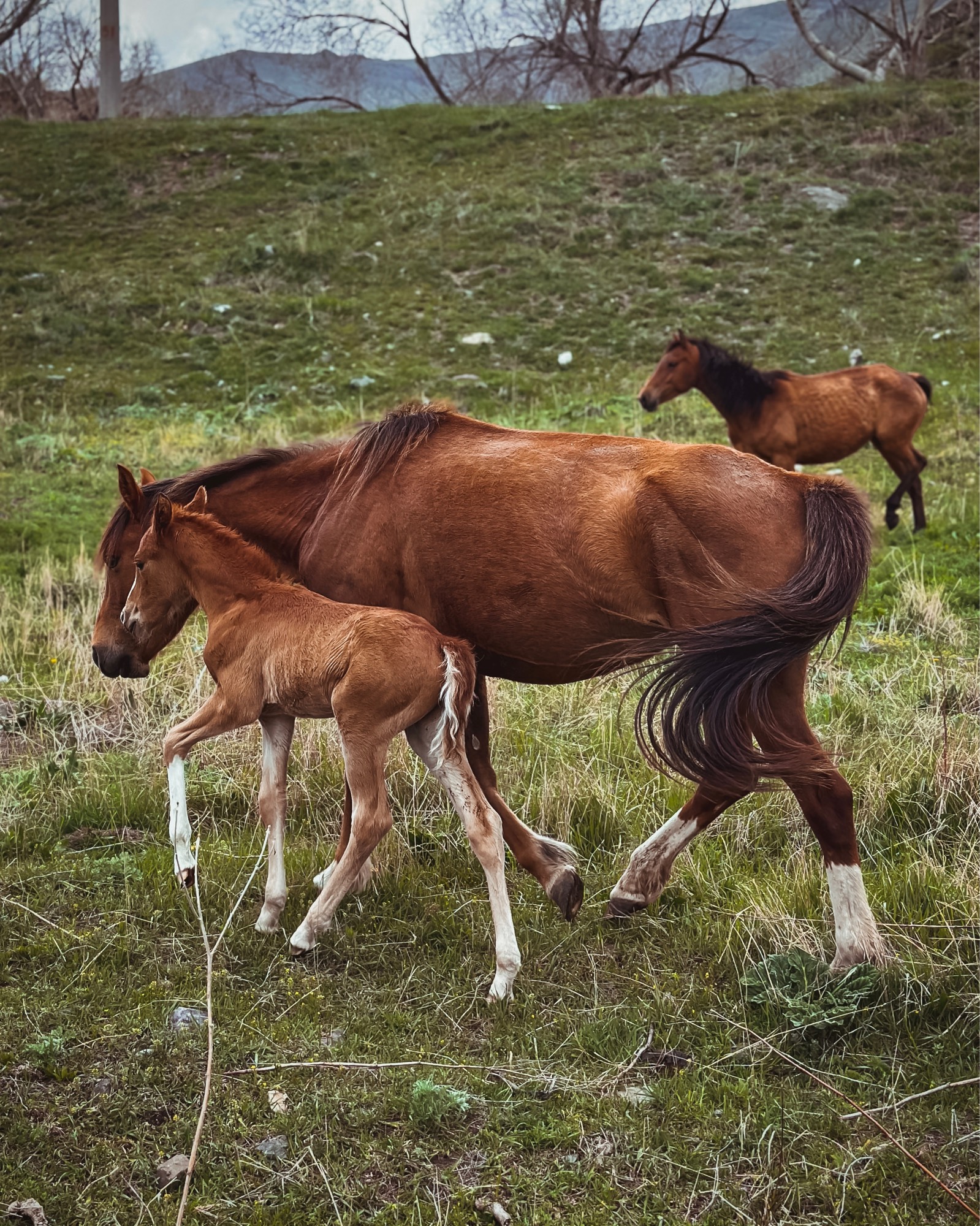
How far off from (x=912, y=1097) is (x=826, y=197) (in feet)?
64.3

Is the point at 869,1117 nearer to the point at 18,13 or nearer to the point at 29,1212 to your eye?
the point at 29,1212

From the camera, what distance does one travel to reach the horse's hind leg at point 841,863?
13.0 ft

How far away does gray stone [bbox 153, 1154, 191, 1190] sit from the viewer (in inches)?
121

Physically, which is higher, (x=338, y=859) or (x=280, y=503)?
(x=280, y=503)

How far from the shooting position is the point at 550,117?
23.8 metres

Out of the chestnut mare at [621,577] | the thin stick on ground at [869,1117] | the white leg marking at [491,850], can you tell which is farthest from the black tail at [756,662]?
the thin stick on ground at [869,1117]

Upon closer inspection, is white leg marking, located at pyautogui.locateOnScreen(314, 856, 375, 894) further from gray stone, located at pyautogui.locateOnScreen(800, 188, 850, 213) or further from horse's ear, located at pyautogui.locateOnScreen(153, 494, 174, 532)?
gray stone, located at pyautogui.locateOnScreen(800, 188, 850, 213)

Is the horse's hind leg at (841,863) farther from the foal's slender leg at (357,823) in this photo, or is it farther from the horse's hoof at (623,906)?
the foal's slender leg at (357,823)

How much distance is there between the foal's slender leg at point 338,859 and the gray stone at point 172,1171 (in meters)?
1.49

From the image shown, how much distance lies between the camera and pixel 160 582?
466cm

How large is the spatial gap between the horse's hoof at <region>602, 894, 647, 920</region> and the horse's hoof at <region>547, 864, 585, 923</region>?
147mm

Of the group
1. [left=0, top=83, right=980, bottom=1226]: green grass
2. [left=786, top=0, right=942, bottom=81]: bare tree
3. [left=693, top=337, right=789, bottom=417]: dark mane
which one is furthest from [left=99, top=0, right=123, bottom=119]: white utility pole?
[left=693, top=337, right=789, bottom=417]: dark mane

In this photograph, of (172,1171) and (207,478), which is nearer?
(172,1171)

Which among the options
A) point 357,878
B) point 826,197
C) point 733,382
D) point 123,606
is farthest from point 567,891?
point 826,197
